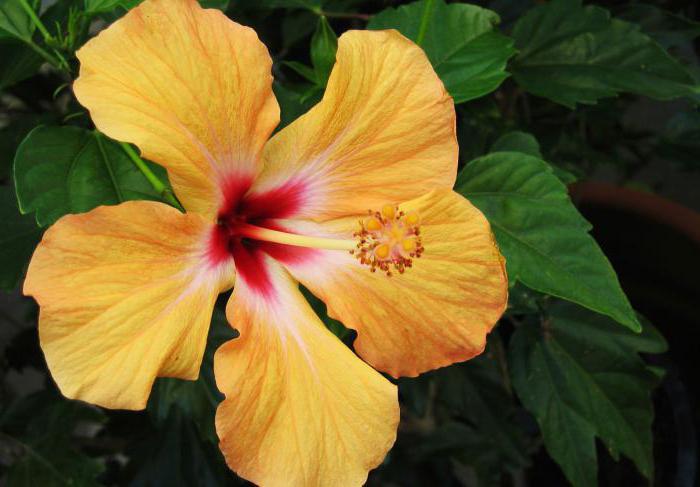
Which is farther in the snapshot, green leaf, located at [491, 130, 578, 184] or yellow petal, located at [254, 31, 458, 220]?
green leaf, located at [491, 130, 578, 184]

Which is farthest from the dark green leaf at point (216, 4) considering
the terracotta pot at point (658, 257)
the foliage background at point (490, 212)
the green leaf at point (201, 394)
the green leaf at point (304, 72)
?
the terracotta pot at point (658, 257)

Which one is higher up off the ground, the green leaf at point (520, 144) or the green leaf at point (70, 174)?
the green leaf at point (70, 174)

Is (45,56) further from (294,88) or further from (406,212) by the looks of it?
(406,212)

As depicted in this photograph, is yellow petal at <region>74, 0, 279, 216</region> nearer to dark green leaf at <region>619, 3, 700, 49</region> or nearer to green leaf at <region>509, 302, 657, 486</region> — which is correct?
green leaf at <region>509, 302, 657, 486</region>

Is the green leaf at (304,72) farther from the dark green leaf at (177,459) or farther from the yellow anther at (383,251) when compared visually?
the dark green leaf at (177,459)

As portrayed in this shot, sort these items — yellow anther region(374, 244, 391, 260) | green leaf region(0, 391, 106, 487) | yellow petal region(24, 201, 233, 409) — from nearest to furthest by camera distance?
yellow petal region(24, 201, 233, 409), yellow anther region(374, 244, 391, 260), green leaf region(0, 391, 106, 487)

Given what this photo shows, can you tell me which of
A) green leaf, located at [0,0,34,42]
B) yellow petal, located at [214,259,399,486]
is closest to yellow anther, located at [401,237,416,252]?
yellow petal, located at [214,259,399,486]

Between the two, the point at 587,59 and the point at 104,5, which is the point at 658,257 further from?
the point at 104,5
